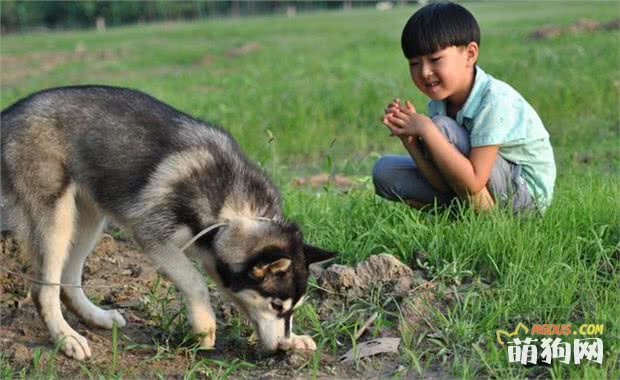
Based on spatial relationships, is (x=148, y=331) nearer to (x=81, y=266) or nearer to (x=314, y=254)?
(x=81, y=266)

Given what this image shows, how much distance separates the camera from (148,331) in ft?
13.9

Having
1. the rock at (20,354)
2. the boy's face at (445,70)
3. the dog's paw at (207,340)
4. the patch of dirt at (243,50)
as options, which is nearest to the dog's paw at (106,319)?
the rock at (20,354)

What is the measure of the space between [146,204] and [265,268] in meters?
Result: 0.77

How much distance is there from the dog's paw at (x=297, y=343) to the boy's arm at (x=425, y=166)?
4.41 feet

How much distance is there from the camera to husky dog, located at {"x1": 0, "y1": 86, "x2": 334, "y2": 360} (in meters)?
3.84

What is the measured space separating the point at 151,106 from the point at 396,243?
1.56 metres

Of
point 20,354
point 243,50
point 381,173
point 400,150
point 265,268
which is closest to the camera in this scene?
point 265,268

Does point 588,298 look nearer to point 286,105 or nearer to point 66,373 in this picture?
point 66,373

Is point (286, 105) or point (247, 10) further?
point (247, 10)

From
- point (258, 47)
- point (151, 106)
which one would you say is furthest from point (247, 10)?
point (151, 106)

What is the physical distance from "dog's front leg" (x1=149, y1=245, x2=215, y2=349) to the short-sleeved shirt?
1.73 meters

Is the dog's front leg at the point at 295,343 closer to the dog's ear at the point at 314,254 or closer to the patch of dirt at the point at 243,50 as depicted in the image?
the dog's ear at the point at 314,254

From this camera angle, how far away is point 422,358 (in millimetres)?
3674

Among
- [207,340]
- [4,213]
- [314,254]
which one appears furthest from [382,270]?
[4,213]
